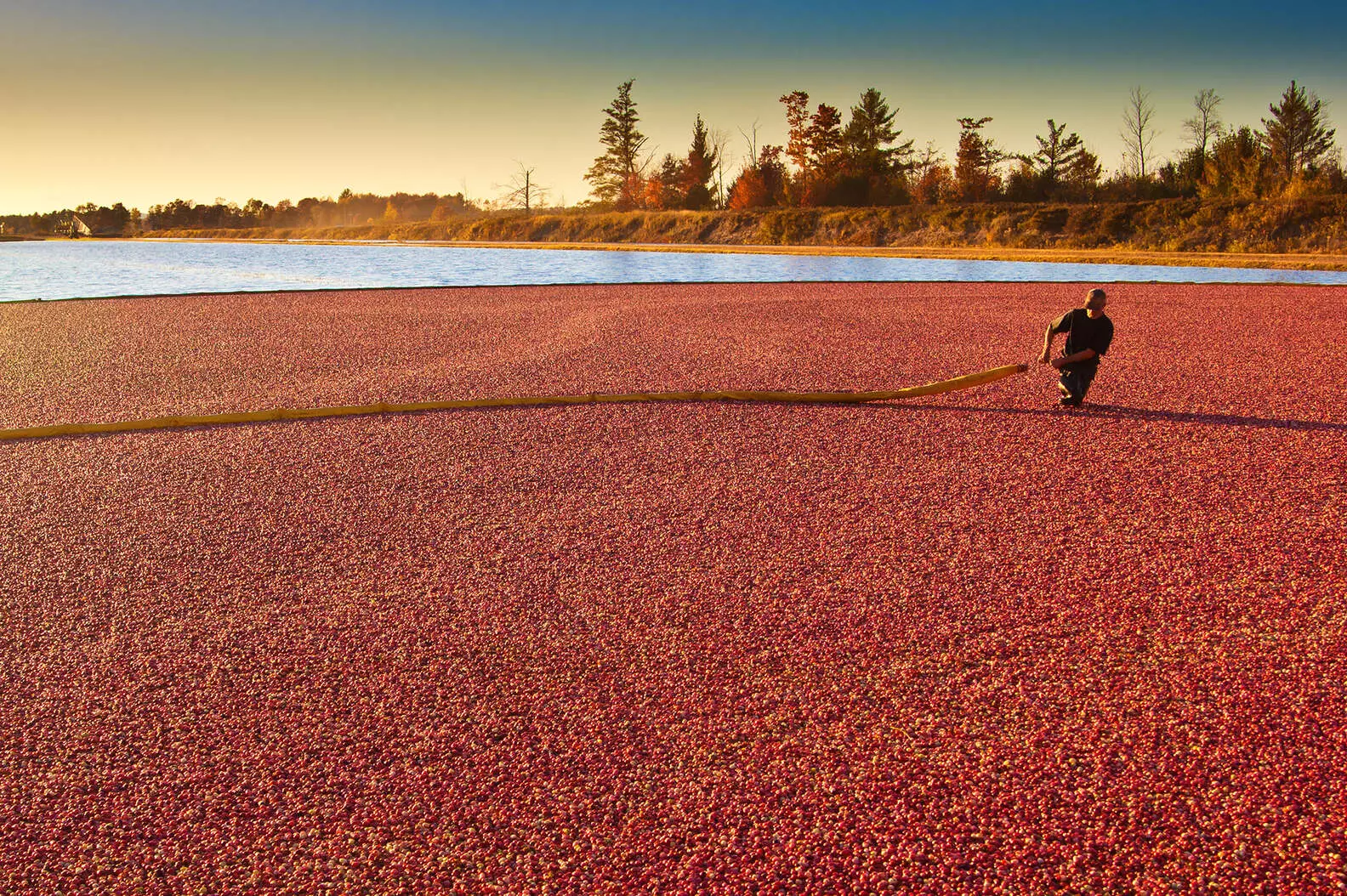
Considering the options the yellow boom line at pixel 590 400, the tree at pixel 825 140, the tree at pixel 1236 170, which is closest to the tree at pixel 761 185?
the tree at pixel 825 140

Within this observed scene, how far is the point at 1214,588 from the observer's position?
4.37m

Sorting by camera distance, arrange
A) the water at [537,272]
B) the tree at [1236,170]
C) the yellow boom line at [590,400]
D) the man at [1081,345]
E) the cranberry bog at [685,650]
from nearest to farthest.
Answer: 1. the cranberry bog at [685,650]
2. the man at [1081,345]
3. the yellow boom line at [590,400]
4. the water at [537,272]
5. the tree at [1236,170]

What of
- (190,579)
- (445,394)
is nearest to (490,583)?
(190,579)

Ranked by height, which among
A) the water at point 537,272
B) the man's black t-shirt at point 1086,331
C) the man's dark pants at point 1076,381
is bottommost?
the man's dark pants at point 1076,381

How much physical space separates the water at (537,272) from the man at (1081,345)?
527 inches

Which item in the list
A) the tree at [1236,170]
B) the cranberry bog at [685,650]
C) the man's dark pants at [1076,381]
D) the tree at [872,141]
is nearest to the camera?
the cranberry bog at [685,650]

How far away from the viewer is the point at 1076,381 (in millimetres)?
8039

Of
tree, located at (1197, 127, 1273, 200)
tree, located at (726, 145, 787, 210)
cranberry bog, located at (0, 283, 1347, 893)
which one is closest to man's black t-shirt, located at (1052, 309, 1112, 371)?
cranberry bog, located at (0, 283, 1347, 893)

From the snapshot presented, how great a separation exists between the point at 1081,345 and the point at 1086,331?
0.13m

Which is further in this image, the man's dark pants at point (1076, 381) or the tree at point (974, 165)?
the tree at point (974, 165)

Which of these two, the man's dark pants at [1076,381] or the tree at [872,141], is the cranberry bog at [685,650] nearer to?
the man's dark pants at [1076,381]

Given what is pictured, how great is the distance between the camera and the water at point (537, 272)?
23.1 metres

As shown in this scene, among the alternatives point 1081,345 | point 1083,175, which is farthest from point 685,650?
point 1083,175

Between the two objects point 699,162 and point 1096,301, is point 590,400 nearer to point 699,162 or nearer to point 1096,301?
point 1096,301
